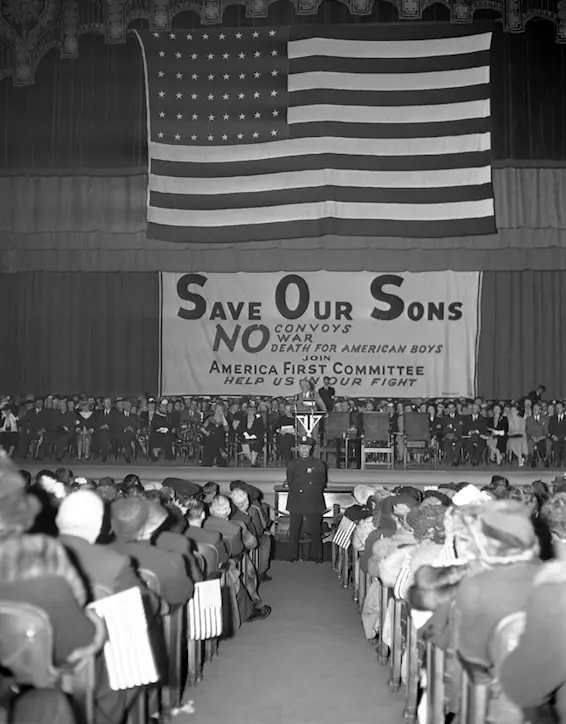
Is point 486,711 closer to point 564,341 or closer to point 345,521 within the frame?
point 345,521

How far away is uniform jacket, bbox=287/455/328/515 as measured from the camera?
10.6 m

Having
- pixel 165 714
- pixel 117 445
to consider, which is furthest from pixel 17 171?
pixel 165 714

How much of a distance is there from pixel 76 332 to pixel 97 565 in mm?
18336

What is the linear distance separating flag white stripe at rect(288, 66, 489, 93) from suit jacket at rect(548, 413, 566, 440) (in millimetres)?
6298

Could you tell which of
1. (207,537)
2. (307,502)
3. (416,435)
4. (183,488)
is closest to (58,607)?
(207,537)

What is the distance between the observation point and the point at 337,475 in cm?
1465

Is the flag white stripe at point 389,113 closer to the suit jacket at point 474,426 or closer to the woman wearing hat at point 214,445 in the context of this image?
the suit jacket at point 474,426

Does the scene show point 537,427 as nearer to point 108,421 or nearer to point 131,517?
point 108,421

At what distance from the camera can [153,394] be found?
2070cm

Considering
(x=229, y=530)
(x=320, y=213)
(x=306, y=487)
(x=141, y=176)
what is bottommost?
(x=306, y=487)

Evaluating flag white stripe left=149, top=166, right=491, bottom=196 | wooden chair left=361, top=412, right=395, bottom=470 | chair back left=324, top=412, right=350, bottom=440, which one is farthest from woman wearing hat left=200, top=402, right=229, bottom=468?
flag white stripe left=149, top=166, right=491, bottom=196

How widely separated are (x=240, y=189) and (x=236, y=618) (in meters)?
11.4

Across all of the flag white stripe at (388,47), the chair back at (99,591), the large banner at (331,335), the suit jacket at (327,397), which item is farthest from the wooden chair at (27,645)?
the large banner at (331,335)

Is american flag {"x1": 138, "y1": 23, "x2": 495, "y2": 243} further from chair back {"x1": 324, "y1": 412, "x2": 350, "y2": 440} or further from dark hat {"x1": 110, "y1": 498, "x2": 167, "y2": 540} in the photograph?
dark hat {"x1": 110, "y1": 498, "x2": 167, "y2": 540}
